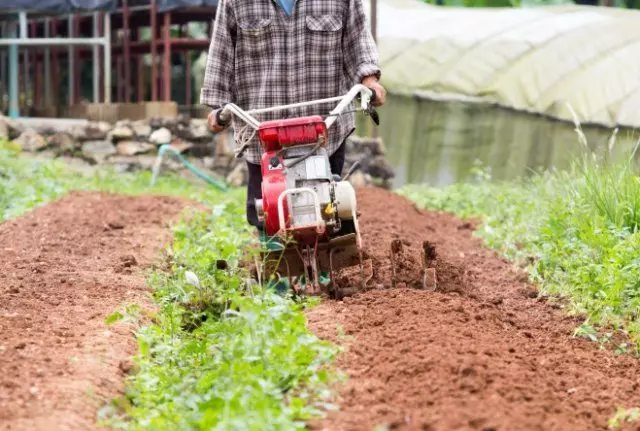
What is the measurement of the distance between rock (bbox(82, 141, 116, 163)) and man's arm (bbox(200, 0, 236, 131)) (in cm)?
1014

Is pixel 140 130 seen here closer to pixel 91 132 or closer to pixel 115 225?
pixel 91 132

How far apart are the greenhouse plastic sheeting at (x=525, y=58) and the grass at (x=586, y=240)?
4040mm

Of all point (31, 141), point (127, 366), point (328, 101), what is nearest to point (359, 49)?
point (328, 101)

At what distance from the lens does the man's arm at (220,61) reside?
6648mm

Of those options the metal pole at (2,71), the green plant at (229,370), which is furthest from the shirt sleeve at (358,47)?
the metal pole at (2,71)

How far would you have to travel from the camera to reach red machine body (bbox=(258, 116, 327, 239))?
→ 6008 mm

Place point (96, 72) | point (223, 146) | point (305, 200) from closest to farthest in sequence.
Answer: point (305, 200), point (223, 146), point (96, 72)

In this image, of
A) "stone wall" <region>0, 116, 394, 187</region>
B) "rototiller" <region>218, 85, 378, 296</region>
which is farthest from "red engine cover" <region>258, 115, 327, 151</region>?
"stone wall" <region>0, 116, 394, 187</region>

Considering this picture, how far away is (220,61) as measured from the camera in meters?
6.68

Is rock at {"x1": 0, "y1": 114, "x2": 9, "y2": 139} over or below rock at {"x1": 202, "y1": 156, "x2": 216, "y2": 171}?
over

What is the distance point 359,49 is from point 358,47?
0.01 metres

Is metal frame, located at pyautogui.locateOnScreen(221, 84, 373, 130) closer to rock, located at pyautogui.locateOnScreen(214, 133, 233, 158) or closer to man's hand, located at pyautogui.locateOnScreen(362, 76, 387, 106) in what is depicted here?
man's hand, located at pyautogui.locateOnScreen(362, 76, 387, 106)

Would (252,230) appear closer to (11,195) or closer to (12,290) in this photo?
(12,290)

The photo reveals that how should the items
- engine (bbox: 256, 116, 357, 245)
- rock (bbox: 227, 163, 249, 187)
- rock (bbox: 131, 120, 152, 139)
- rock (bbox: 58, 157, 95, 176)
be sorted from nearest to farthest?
engine (bbox: 256, 116, 357, 245) → rock (bbox: 227, 163, 249, 187) → rock (bbox: 58, 157, 95, 176) → rock (bbox: 131, 120, 152, 139)
